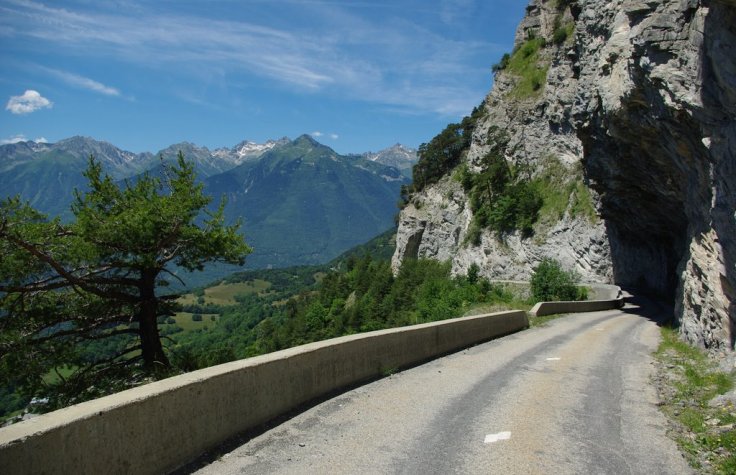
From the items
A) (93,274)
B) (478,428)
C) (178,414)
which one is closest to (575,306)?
(93,274)

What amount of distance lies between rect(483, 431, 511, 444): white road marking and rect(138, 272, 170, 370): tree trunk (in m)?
12.8

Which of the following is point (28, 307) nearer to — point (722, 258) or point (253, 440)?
point (253, 440)

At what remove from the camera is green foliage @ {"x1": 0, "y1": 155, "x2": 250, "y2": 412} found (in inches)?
604

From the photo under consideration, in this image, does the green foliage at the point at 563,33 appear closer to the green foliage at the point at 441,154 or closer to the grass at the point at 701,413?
the green foliage at the point at 441,154

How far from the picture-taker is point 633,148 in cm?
2572

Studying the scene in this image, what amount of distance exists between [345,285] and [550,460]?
101 metres

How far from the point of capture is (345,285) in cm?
10719

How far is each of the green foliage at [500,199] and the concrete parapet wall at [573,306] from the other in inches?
869

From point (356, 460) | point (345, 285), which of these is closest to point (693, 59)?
point (356, 460)

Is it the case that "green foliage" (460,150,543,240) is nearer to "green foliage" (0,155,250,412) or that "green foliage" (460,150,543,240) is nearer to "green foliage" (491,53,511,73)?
"green foliage" (491,53,511,73)

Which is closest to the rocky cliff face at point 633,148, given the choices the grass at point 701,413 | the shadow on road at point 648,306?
the shadow on road at point 648,306

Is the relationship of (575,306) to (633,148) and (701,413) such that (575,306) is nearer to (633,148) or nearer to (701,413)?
(633,148)

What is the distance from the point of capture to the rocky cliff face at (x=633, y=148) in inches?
583

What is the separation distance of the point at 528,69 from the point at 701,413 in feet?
248
